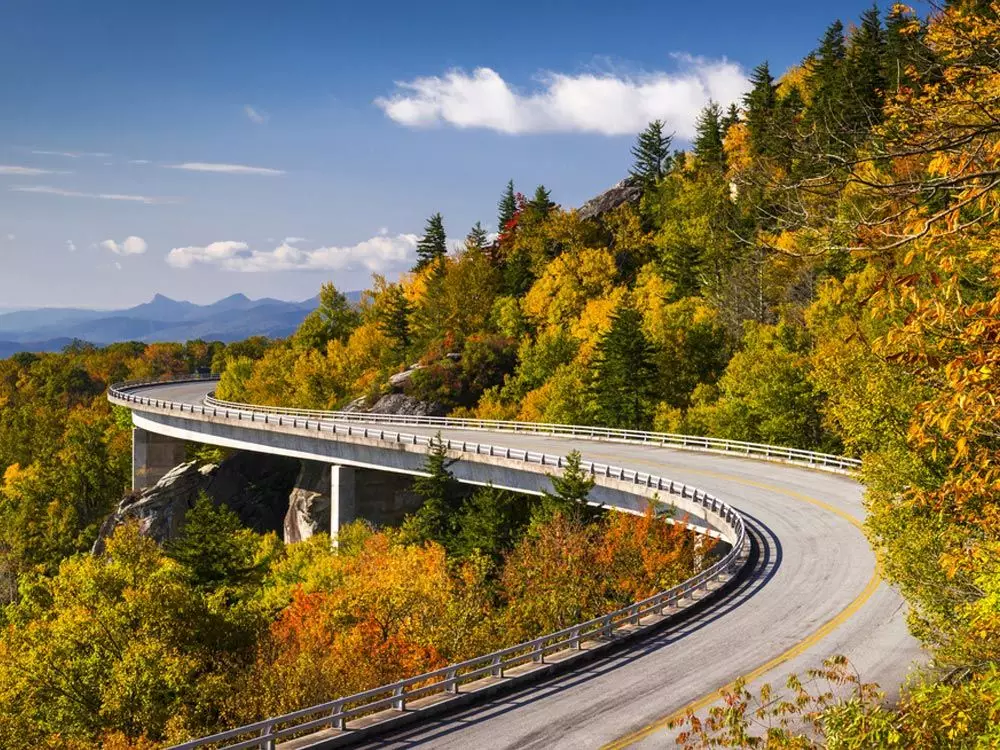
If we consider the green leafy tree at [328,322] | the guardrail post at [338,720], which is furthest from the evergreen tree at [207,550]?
the green leafy tree at [328,322]

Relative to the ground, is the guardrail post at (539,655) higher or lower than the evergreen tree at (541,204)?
lower

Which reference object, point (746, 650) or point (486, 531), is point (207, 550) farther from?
point (746, 650)

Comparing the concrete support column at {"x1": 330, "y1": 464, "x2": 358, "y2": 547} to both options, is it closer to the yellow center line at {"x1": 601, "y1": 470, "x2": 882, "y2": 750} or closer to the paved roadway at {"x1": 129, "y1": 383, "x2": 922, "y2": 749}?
the paved roadway at {"x1": 129, "y1": 383, "x2": 922, "y2": 749}

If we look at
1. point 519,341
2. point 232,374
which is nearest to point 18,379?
point 232,374

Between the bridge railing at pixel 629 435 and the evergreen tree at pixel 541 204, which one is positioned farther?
the evergreen tree at pixel 541 204

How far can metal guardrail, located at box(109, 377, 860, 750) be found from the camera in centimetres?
1617

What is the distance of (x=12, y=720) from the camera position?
23125 millimetres

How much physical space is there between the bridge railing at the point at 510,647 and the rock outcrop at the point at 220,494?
24290 millimetres

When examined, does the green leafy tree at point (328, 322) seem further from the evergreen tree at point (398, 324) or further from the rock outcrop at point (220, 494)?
the rock outcrop at point (220, 494)

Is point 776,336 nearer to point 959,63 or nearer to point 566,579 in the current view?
point 566,579

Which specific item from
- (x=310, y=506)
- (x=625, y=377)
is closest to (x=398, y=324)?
(x=310, y=506)

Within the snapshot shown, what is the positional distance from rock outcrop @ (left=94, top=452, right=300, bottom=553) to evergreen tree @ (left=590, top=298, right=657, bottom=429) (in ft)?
106

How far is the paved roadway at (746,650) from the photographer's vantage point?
16.3 meters

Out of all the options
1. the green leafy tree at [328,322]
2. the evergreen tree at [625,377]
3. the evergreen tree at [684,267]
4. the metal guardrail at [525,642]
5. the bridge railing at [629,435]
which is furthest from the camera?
the green leafy tree at [328,322]
